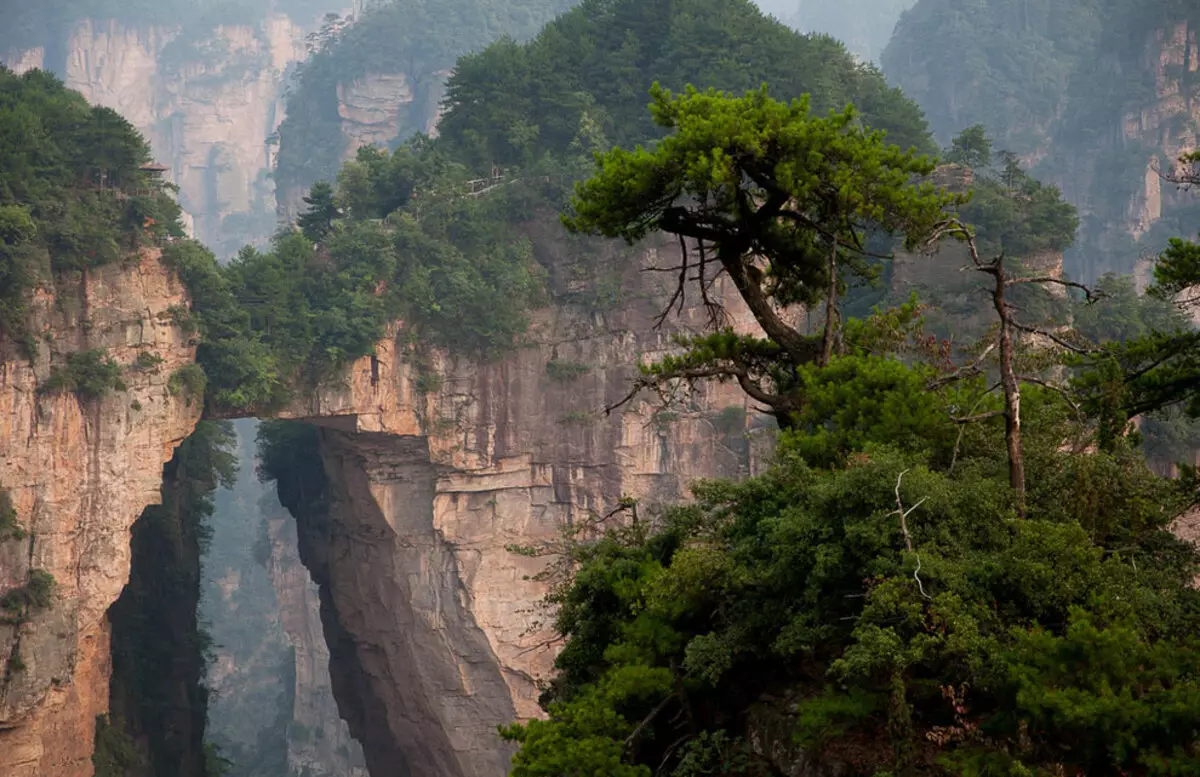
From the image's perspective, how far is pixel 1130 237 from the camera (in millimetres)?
47469

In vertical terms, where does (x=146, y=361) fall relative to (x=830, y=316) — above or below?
above

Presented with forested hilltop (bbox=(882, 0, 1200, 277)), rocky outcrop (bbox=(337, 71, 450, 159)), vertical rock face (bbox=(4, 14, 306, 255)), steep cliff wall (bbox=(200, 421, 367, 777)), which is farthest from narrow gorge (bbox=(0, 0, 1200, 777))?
vertical rock face (bbox=(4, 14, 306, 255))

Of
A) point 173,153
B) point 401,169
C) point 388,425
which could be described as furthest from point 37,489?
point 173,153

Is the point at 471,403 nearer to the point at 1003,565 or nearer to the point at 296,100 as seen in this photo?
the point at 1003,565

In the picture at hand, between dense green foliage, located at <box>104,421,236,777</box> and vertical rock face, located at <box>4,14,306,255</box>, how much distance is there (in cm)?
5885

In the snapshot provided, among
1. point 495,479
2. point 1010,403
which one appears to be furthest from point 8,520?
point 1010,403

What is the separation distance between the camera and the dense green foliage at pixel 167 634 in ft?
79.7

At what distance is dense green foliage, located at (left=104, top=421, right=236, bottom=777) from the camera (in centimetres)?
2428

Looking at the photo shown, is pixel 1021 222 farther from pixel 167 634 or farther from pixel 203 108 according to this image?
pixel 203 108

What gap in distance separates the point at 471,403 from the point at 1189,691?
2021 cm

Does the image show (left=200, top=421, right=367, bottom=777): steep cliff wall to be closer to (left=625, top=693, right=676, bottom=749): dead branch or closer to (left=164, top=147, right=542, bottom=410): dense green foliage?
(left=164, top=147, right=542, bottom=410): dense green foliage

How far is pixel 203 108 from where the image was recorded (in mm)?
85750

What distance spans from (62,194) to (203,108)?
7093 centimetres

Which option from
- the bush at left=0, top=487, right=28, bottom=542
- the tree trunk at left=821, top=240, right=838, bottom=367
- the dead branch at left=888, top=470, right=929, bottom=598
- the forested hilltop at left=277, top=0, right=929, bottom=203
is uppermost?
the forested hilltop at left=277, top=0, right=929, bottom=203
